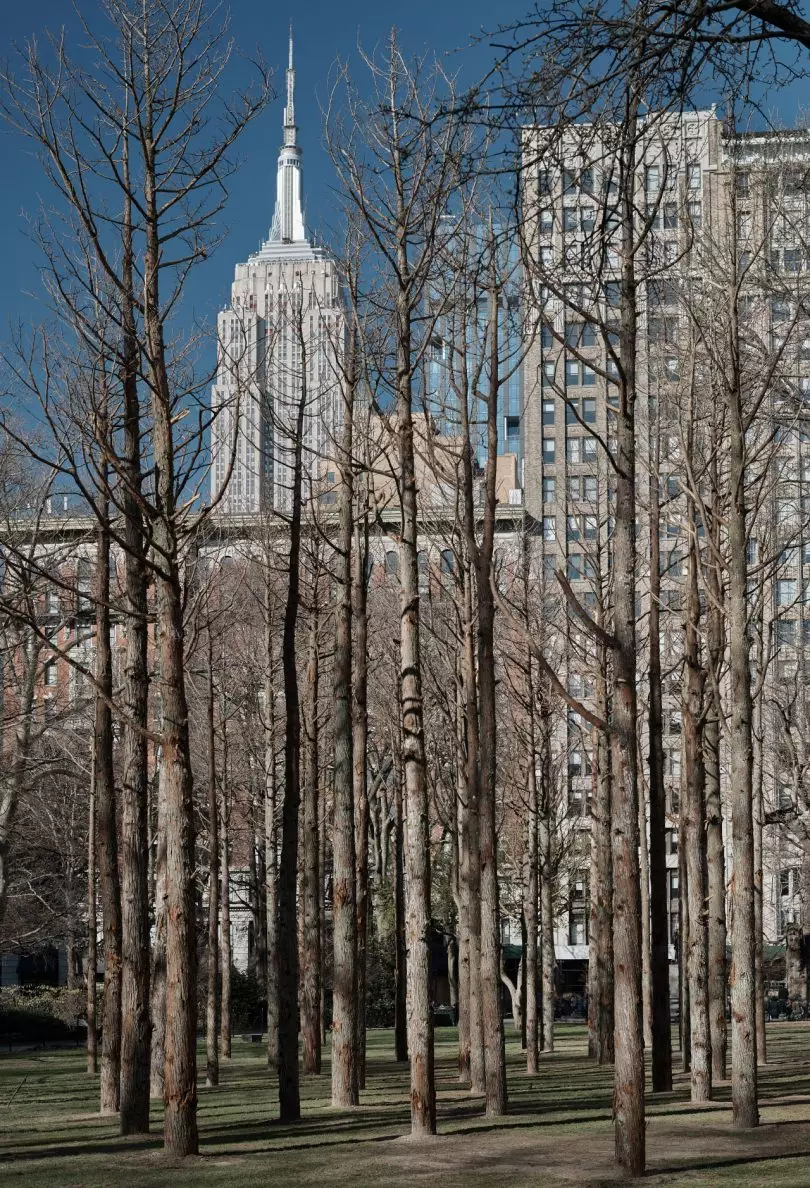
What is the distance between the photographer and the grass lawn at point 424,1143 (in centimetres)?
1242

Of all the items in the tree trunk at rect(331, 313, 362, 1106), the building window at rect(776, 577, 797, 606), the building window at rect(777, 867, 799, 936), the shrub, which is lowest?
the shrub

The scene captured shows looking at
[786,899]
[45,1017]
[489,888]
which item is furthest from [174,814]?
[786,899]

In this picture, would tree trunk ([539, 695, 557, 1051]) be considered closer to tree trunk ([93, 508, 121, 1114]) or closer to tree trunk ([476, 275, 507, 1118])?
tree trunk ([476, 275, 507, 1118])

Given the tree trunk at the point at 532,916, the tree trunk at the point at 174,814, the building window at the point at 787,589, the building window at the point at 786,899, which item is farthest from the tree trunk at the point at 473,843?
the building window at the point at 787,589

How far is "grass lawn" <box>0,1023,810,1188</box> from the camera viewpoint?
12422 millimetres

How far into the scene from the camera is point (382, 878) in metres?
46.2

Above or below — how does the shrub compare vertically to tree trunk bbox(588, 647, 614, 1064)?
below

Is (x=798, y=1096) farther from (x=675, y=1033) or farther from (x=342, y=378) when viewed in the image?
(x=675, y=1033)

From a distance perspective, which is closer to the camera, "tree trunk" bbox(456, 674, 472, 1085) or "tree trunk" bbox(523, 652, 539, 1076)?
"tree trunk" bbox(456, 674, 472, 1085)

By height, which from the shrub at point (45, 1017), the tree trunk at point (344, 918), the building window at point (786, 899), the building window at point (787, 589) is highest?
the building window at point (787, 589)

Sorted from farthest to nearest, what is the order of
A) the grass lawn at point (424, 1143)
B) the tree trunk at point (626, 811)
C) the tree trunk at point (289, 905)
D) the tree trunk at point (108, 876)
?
the tree trunk at point (108, 876) → the tree trunk at point (289, 905) → the grass lawn at point (424, 1143) → the tree trunk at point (626, 811)

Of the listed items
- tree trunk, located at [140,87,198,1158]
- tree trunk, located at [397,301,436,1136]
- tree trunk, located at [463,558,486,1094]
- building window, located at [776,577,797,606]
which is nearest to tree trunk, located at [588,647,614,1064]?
tree trunk, located at [463,558,486,1094]

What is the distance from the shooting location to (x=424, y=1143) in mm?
14320

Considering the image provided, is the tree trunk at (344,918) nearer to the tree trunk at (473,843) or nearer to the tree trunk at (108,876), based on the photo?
the tree trunk at (473,843)
